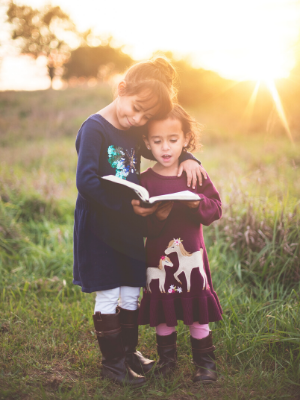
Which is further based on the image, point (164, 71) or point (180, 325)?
point (180, 325)

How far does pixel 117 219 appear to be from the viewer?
6.89 feet

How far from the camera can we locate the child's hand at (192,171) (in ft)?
6.91

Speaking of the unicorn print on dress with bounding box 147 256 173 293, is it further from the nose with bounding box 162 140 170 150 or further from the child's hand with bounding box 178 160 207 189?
the nose with bounding box 162 140 170 150

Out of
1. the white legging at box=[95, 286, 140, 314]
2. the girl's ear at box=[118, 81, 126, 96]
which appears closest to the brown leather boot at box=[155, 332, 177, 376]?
the white legging at box=[95, 286, 140, 314]

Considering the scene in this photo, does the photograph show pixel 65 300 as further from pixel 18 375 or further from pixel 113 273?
pixel 113 273

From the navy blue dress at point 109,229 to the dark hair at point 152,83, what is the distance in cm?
27

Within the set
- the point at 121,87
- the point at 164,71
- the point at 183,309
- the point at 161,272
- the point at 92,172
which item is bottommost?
the point at 183,309

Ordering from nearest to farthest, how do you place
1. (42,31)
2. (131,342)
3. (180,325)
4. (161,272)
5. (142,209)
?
(142,209) < (161,272) < (131,342) < (180,325) < (42,31)

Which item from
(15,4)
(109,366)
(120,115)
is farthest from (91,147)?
(15,4)

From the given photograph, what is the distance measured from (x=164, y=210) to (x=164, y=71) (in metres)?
0.96

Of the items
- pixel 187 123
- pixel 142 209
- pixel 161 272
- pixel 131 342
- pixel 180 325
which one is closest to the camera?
pixel 142 209

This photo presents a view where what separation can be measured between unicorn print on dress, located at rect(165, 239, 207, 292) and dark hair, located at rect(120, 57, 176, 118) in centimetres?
83

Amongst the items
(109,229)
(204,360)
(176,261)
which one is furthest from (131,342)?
(109,229)

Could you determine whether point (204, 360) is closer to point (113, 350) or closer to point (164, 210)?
point (113, 350)
